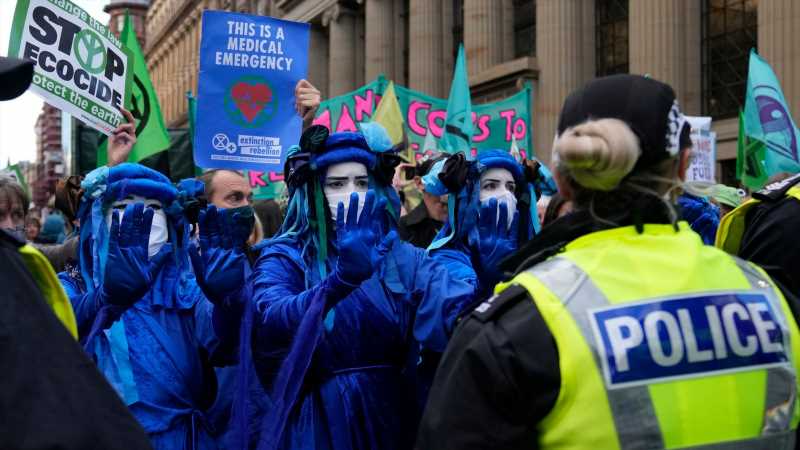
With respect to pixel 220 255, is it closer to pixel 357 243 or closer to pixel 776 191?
pixel 357 243

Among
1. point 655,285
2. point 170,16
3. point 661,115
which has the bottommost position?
point 655,285

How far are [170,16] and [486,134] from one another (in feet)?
173

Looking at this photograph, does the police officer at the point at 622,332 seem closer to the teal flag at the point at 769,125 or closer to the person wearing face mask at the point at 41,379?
the person wearing face mask at the point at 41,379

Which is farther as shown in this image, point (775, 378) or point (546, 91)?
point (546, 91)

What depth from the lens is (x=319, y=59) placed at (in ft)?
101

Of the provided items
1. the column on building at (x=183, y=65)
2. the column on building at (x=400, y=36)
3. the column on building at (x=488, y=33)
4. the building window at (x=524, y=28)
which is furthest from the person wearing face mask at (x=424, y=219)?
the column on building at (x=183, y=65)

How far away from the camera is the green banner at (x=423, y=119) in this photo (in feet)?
33.4

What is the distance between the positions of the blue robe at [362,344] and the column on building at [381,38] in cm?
2216

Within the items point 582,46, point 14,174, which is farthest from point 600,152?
point 582,46

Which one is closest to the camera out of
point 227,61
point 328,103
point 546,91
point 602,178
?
point 602,178

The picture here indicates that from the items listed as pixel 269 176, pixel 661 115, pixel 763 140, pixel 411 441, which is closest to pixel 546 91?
pixel 269 176

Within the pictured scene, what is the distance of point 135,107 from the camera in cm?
634

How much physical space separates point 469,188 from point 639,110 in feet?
8.49

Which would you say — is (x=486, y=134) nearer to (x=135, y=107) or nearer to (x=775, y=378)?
(x=135, y=107)
